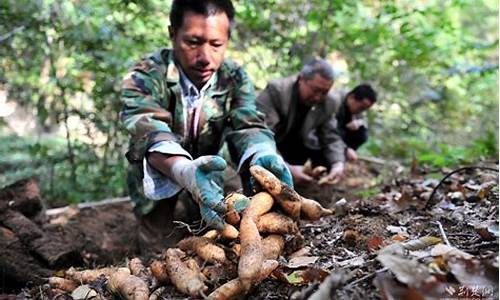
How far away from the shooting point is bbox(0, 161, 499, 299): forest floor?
145cm

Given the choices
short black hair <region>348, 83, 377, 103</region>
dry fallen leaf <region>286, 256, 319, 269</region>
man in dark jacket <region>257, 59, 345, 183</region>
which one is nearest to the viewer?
dry fallen leaf <region>286, 256, 319, 269</region>

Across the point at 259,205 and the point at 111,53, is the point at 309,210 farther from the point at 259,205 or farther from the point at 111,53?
the point at 111,53

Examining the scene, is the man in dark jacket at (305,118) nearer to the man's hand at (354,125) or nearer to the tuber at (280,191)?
the man's hand at (354,125)

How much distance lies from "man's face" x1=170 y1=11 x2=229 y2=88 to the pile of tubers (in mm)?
1078

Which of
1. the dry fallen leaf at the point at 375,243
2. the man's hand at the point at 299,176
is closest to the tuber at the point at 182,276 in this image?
the dry fallen leaf at the point at 375,243

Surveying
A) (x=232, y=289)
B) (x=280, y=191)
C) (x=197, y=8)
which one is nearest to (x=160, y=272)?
(x=232, y=289)

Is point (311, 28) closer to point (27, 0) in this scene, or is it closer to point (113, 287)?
point (27, 0)

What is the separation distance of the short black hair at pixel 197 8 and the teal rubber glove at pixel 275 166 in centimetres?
95

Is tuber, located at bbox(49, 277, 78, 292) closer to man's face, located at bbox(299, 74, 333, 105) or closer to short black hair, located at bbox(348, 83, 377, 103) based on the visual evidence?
man's face, located at bbox(299, 74, 333, 105)

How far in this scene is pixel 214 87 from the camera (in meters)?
3.33

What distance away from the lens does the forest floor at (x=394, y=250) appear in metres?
1.45

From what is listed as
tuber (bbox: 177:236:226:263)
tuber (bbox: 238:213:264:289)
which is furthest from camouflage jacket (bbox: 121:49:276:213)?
tuber (bbox: 238:213:264:289)

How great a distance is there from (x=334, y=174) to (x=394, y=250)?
329 centimetres

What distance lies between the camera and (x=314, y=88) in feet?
15.3
